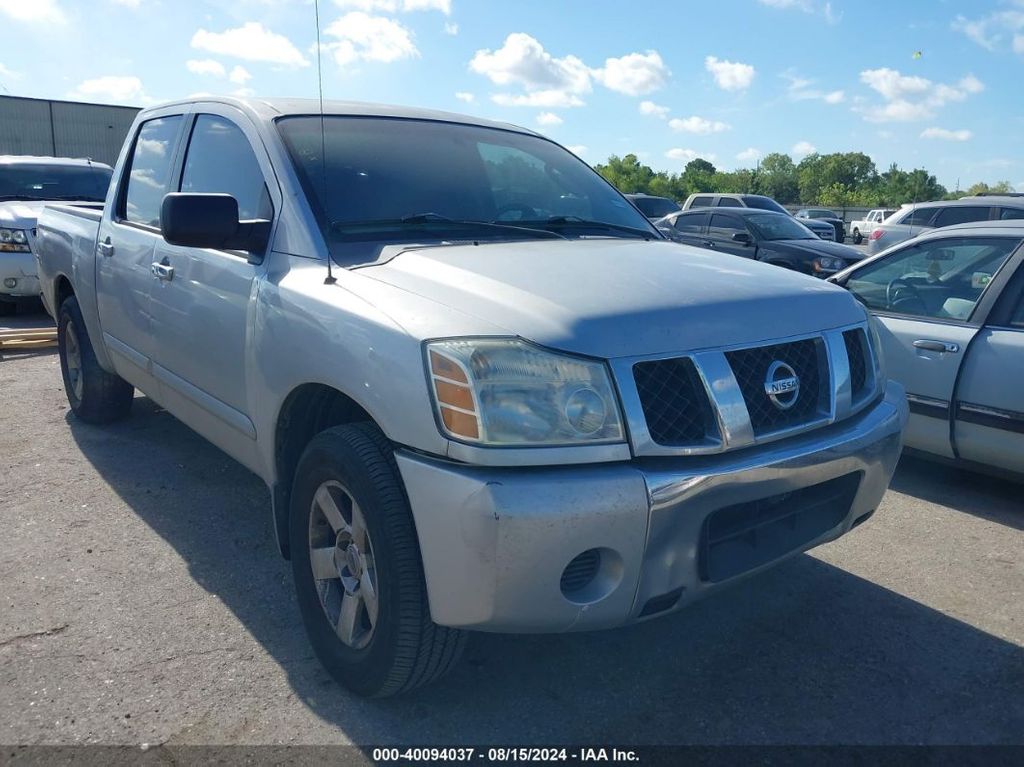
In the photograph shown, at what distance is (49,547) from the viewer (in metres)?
3.76

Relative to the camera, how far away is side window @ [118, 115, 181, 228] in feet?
13.6

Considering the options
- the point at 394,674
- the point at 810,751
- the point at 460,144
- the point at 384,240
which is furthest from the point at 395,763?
the point at 460,144

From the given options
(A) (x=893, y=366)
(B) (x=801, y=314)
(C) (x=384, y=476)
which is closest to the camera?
(C) (x=384, y=476)

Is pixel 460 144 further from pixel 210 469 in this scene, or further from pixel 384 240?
pixel 210 469

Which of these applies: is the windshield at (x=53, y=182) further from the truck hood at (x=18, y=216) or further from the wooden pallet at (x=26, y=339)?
the wooden pallet at (x=26, y=339)

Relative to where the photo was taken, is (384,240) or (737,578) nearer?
(737,578)

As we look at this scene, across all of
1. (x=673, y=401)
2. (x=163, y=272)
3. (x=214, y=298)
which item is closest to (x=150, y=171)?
(x=163, y=272)

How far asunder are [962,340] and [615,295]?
2797 millimetres

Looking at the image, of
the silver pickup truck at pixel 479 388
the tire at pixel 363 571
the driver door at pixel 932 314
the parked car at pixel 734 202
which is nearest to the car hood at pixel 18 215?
the silver pickup truck at pixel 479 388

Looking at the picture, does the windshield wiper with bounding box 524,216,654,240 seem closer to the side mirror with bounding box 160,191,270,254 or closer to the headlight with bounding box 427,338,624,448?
the side mirror with bounding box 160,191,270,254

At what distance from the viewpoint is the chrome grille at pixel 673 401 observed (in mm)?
2295

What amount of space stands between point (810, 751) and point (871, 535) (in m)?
1.80

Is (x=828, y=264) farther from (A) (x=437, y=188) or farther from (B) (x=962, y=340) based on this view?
(A) (x=437, y=188)

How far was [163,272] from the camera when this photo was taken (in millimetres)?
3773
